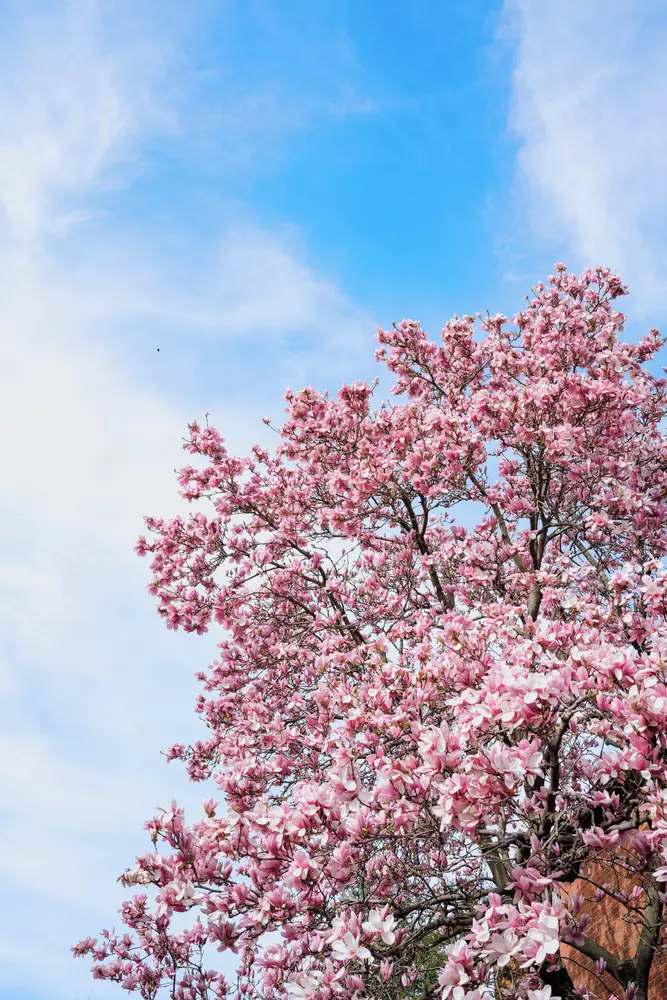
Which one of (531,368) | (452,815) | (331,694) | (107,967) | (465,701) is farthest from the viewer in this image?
(531,368)

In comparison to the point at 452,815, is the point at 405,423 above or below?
above

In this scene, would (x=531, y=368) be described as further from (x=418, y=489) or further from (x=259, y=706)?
(x=259, y=706)

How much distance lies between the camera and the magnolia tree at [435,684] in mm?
3475

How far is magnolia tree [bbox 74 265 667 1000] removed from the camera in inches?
137

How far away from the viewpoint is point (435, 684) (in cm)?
430

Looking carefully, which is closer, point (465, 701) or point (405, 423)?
point (465, 701)

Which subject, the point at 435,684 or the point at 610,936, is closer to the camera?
the point at 435,684

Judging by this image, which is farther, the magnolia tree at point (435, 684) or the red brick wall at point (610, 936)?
the red brick wall at point (610, 936)

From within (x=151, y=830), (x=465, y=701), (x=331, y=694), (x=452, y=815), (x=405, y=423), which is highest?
(x=405, y=423)

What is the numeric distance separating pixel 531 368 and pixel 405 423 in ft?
4.56

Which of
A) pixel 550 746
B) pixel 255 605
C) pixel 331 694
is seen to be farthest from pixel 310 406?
pixel 550 746

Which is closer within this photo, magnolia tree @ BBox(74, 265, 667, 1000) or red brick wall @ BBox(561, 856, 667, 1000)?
magnolia tree @ BBox(74, 265, 667, 1000)

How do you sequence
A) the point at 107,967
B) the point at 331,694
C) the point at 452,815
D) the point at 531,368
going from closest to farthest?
the point at 452,815 → the point at 331,694 → the point at 107,967 → the point at 531,368

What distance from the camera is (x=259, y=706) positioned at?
23.3 feet
